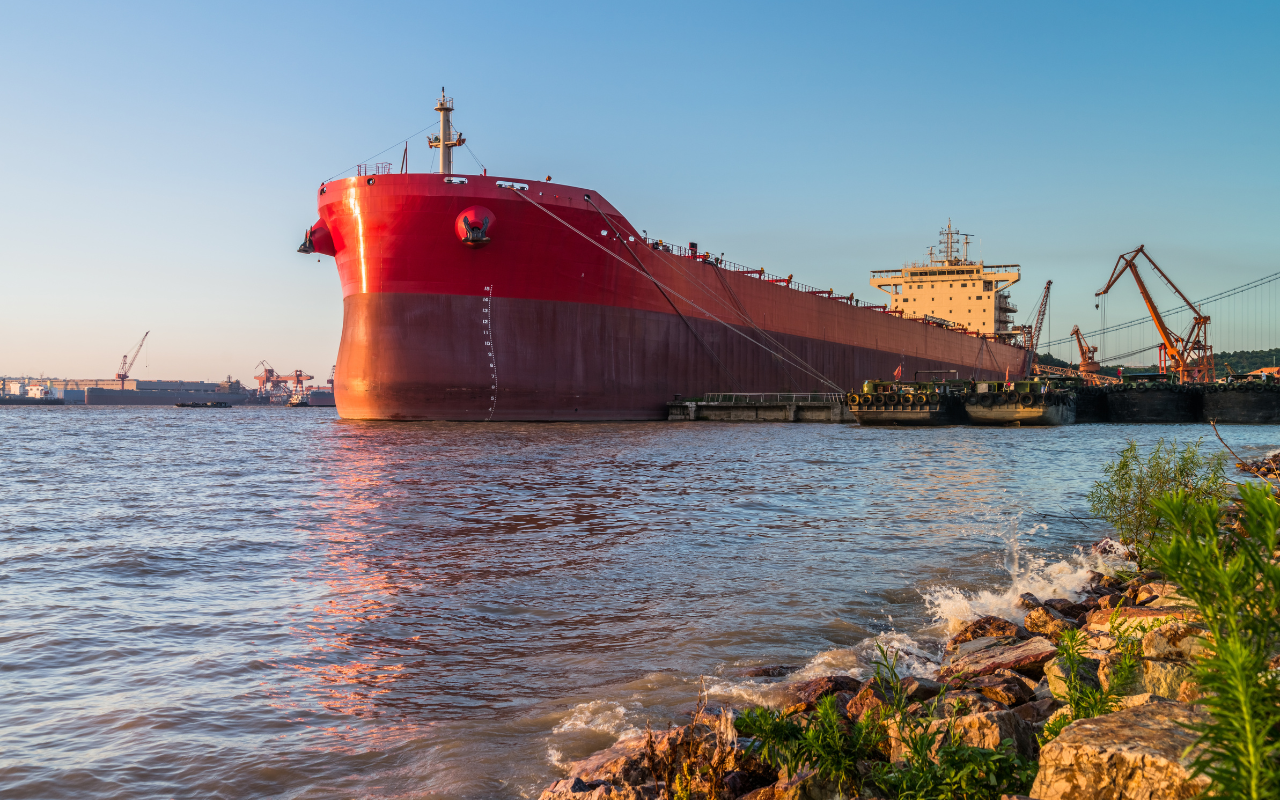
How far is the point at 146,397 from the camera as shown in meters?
110

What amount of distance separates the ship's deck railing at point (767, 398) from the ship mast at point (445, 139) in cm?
1491

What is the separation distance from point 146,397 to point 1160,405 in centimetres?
12036

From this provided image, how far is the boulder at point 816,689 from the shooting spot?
3836mm

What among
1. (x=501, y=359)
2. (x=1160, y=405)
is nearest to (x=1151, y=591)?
(x=501, y=359)

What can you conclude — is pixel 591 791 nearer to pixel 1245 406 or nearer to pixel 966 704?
pixel 966 704

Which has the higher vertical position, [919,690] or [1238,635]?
[1238,635]

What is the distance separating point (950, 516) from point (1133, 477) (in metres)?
2.46

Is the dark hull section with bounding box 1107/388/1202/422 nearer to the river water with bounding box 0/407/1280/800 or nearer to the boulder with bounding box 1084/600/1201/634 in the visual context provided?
the river water with bounding box 0/407/1280/800

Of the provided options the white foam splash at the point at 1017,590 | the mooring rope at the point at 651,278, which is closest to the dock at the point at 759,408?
the mooring rope at the point at 651,278

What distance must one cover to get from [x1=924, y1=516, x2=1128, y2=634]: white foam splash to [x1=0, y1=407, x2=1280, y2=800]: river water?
49 mm

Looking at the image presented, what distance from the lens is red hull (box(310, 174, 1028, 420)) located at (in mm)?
26203

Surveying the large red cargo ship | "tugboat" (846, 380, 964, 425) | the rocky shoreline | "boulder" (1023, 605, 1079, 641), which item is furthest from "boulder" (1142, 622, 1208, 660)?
"tugboat" (846, 380, 964, 425)

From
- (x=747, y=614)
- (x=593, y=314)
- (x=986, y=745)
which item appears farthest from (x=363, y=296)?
(x=986, y=745)

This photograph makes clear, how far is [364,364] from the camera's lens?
27.3 m
